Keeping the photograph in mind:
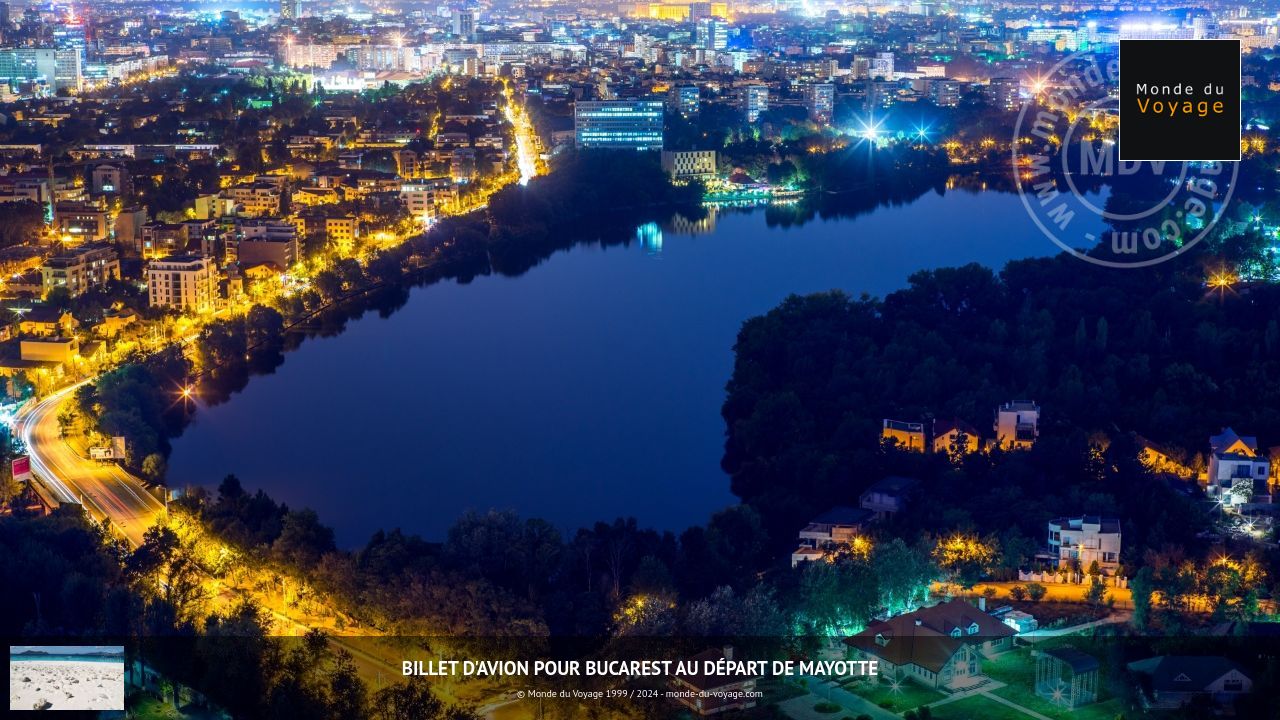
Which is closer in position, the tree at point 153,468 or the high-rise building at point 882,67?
the tree at point 153,468

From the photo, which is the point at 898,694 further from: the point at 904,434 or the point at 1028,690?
the point at 904,434

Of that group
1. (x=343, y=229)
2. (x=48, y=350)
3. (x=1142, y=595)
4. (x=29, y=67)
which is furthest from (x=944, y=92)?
(x=1142, y=595)

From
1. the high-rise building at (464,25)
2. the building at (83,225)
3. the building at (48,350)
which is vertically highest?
the high-rise building at (464,25)

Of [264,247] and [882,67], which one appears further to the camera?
[882,67]

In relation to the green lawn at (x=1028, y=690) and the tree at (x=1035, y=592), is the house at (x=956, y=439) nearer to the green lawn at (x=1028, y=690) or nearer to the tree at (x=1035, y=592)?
the tree at (x=1035, y=592)

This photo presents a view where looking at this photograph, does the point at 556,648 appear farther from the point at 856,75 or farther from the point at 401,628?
the point at 856,75

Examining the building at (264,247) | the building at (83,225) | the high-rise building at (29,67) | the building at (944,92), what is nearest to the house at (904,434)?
the building at (264,247)
